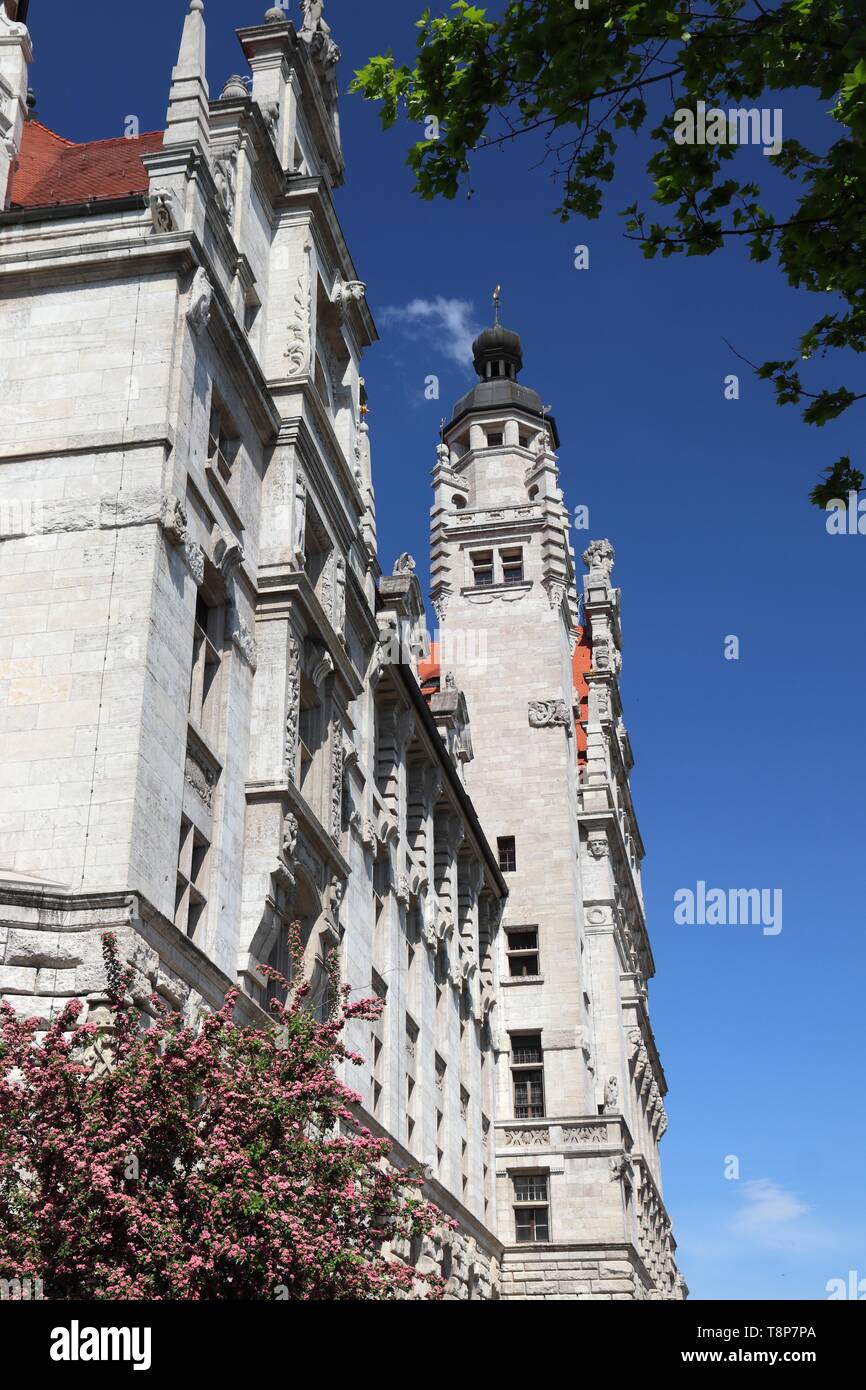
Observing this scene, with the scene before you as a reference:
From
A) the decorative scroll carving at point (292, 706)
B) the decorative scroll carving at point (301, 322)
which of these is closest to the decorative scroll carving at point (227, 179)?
the decorative scroll carving at point (301, 322)

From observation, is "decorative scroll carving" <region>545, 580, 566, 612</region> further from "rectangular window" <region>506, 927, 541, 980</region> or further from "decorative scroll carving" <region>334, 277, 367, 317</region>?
"decorative scroll carving" <region>334, 277, 367, 317</region>

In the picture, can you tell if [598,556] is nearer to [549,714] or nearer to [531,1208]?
[549,714]

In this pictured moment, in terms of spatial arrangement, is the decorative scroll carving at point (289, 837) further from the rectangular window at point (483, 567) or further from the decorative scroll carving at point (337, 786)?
the rectangular window at point (483, 567)

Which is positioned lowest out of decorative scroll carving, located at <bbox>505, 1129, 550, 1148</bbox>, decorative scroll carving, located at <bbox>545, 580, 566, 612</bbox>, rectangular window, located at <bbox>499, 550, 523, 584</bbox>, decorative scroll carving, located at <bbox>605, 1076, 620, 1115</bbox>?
decorative scroll carving, located at <bbox>505, 1129, 550, 1148</bbox>

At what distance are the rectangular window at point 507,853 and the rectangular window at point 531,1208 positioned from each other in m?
12.4

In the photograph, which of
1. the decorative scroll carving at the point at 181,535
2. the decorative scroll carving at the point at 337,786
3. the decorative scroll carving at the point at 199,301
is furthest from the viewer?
the decorative scroll carving at the point at 337,786

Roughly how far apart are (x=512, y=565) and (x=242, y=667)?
4281 cm

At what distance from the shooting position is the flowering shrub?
14.8 meters

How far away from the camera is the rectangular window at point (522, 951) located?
58.8 metres

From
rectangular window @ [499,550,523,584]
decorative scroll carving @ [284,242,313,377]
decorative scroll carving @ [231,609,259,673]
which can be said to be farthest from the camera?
rectangular window @ [499,550,523,584]

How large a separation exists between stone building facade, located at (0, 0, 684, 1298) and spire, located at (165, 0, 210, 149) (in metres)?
0.06

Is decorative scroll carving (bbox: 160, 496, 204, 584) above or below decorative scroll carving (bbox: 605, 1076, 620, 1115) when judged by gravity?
above

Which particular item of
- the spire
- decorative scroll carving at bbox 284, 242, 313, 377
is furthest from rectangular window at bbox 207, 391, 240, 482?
the spire
